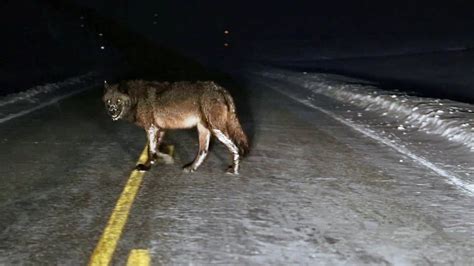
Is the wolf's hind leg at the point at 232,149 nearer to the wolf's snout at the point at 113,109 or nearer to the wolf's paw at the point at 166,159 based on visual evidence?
the wolf's paw at the point at 166,159

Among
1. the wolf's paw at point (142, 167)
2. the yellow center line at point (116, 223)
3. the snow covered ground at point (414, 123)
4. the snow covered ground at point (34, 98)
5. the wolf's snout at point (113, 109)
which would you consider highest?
the wolf's snout at point (113, 109)

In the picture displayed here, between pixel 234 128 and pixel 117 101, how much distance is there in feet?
5.27

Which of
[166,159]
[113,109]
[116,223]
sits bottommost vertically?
[116,223]

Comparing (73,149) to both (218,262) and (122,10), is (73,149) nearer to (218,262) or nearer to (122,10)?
(218,262)

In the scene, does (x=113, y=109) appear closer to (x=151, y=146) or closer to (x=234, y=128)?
(x=151, y=146)

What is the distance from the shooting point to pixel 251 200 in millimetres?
7078

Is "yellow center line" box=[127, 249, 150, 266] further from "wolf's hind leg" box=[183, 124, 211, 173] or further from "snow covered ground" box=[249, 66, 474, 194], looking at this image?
"snow covered ground" box=[249, 66, 474, 194]

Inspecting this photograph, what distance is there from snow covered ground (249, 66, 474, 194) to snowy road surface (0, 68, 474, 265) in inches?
3.4

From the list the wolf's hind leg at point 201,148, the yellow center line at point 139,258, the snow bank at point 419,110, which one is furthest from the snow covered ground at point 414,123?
the yellow center line at point 139,258

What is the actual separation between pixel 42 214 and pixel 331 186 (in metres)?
3.46

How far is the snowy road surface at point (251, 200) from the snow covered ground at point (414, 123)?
0.28ft

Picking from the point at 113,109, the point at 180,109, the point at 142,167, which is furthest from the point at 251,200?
the point at 113,109

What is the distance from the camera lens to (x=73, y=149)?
32.9ft

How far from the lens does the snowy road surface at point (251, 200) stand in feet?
18.0
